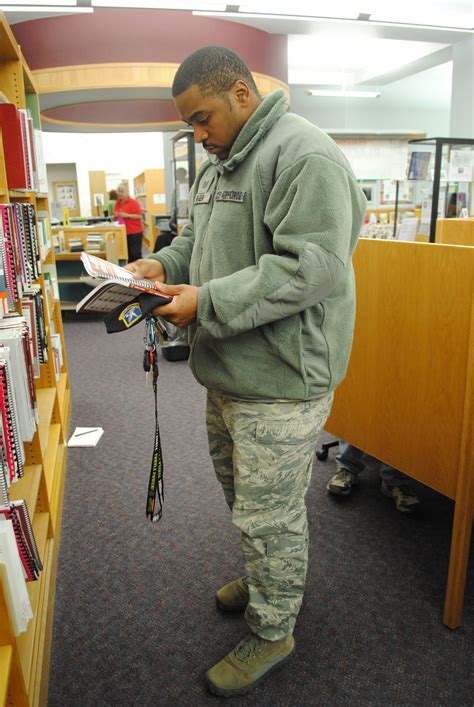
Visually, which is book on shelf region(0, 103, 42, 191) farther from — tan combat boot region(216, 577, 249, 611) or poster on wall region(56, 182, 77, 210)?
poster on wall region(56, 182, 77, 210)

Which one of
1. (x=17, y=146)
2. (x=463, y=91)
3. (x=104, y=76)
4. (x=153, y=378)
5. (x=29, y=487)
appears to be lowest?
(x=29, y=487)

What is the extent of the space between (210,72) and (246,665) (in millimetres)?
1509

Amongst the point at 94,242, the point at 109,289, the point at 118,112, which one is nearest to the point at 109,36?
the point at 94,242

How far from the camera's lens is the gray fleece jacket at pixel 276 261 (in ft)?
4.02

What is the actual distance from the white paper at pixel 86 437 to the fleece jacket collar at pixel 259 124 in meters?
2.21

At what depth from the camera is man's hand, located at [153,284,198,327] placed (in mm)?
1296

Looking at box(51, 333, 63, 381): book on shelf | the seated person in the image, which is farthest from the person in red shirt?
the seated person

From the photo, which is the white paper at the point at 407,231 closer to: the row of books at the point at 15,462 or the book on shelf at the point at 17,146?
the book on shelf at the point at 17,146

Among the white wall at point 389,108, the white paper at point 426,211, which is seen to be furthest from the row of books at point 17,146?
the white wall at point 389,108

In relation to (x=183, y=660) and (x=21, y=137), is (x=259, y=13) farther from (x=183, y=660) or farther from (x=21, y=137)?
(x=183, y=660)

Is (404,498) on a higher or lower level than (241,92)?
lower

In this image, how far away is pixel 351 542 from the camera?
2.22 meters

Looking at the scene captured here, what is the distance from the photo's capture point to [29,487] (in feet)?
6.32

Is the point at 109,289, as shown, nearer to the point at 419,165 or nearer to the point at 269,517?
the point at 269,517
